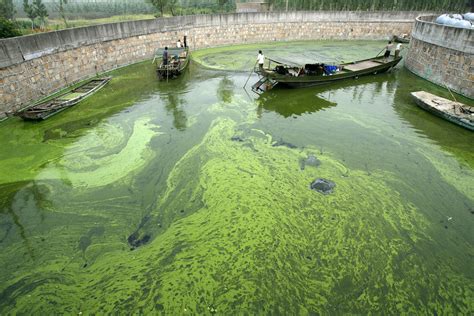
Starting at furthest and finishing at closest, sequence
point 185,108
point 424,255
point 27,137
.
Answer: point 185,108 < point 27,137 < point 424,255

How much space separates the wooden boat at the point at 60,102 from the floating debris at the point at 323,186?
7993 millimetres

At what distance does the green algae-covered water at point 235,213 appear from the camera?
13.2 feet

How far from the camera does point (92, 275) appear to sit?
430 cm

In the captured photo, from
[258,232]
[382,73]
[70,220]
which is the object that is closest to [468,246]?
[258,232]

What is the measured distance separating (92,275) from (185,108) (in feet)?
22.1

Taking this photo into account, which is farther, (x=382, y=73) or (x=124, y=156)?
(x=382, y=73)

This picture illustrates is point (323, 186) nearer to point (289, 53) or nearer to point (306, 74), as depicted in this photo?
point (306, 74)

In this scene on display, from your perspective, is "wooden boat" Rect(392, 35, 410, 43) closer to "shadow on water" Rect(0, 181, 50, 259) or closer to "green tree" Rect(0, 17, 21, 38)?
"green tree" Rect(0, 17, 21, 38)

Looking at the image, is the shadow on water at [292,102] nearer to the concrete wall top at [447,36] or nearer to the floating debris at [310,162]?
the floating debris at [310,162]

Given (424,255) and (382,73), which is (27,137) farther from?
(382,73)

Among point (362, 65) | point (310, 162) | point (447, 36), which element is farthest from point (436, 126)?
point (362, 65)

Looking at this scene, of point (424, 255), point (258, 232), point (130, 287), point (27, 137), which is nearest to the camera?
point (130, 287)

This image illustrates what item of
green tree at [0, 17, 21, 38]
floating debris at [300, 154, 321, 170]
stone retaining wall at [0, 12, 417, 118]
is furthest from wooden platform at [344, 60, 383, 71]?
green tree at [0, 17, 21, 38]

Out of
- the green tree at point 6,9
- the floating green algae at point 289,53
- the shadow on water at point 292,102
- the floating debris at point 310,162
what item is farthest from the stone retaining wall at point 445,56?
the green tree at point 6,9
